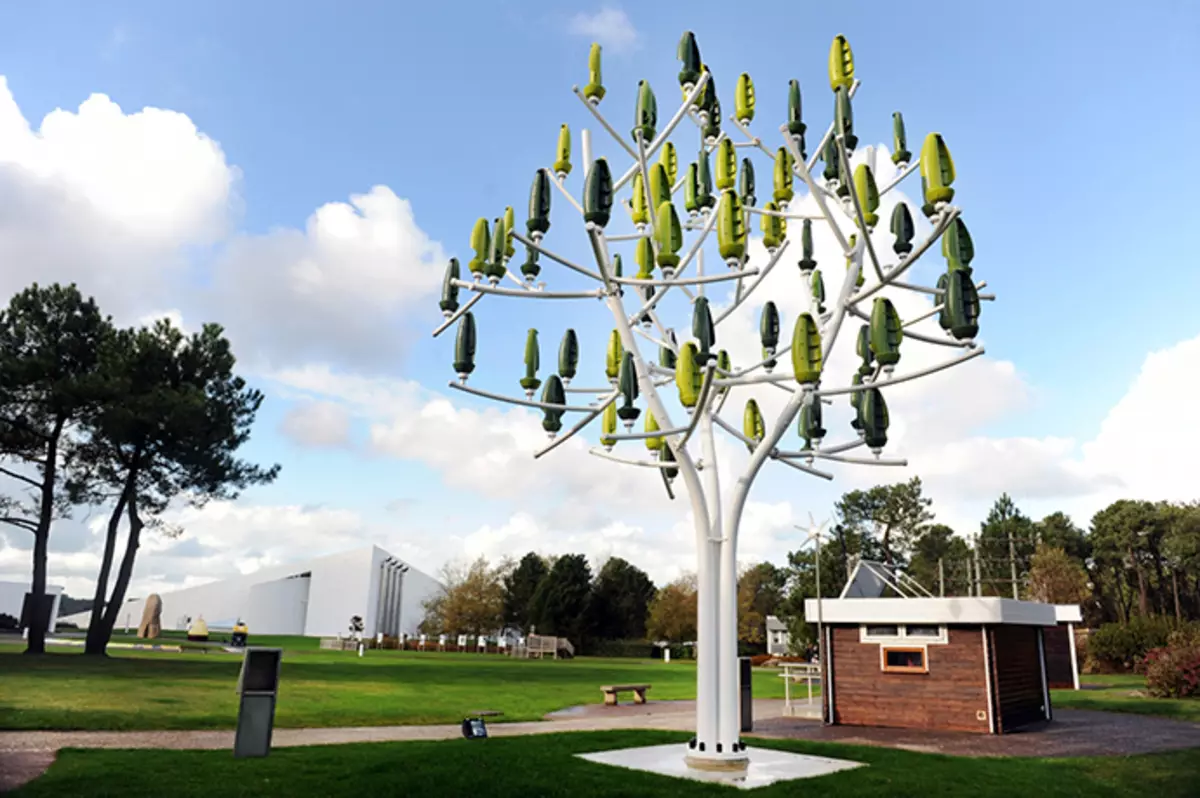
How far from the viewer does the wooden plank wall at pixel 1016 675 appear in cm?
1488

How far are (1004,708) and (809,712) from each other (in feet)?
14.3

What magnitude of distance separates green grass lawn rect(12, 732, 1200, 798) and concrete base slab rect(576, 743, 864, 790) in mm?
285

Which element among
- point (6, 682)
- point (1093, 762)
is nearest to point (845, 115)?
point (1093, 762)

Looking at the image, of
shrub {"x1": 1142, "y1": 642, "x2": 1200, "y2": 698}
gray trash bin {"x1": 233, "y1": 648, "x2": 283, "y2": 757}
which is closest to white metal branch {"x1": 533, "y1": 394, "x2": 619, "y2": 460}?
gray trash bin {"x1": 233, "y1": 648, "x2": 283, "y2": 757}

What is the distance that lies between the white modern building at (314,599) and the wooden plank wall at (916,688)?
67488mm

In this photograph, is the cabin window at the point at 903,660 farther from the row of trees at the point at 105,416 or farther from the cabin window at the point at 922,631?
the row of trees at the point at 105,416

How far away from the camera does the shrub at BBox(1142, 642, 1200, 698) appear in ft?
71.1

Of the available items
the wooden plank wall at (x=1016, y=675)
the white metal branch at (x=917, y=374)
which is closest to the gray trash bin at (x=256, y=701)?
the white metal branch at (x=917, y=374)

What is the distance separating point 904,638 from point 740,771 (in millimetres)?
8051

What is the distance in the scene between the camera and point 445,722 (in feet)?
49.3

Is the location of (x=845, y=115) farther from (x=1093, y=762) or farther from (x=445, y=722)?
(x=445, y=722)

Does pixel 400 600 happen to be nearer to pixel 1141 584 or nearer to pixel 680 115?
pixel 1141 584

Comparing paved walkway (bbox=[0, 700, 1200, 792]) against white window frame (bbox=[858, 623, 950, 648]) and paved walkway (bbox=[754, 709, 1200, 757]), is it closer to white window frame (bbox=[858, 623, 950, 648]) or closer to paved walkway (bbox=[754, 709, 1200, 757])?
paved walkway (bbox=[754, 709, 1200, 757])

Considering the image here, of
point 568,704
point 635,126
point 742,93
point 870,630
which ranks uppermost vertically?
point 742,93
